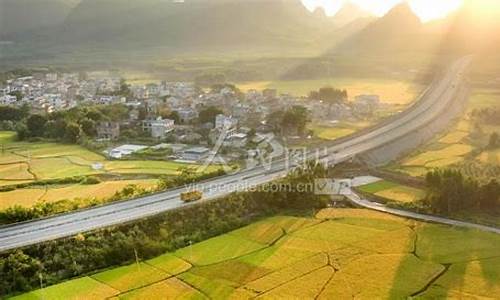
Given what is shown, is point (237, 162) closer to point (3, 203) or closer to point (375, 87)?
point (3, 203)

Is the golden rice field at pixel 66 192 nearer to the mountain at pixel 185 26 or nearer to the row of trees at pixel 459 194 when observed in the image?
the row of trees at pixel 459 194

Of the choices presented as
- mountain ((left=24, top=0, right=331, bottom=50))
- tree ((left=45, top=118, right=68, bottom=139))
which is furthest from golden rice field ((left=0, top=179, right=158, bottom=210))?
mountain ((left=24, top=0, right=331, bottom=50))

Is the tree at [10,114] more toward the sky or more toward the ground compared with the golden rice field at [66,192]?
more toward the sky

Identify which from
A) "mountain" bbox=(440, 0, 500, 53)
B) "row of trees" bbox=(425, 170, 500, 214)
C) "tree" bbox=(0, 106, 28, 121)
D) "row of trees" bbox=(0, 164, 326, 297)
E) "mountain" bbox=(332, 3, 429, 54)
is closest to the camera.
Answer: "row of trees" bbox=(0, 164, 326, 297)

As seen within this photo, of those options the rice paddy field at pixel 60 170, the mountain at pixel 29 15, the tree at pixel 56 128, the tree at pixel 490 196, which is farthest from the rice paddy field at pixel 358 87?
the mountain at pixel 29 15

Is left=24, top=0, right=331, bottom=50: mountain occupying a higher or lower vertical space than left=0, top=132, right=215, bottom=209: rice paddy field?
higher

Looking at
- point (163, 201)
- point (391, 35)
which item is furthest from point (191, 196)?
point (391, 35)

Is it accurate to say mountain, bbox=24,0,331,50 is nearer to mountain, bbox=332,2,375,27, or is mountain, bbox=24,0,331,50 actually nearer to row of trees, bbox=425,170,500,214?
mountain, bbox=332,2,375,27
